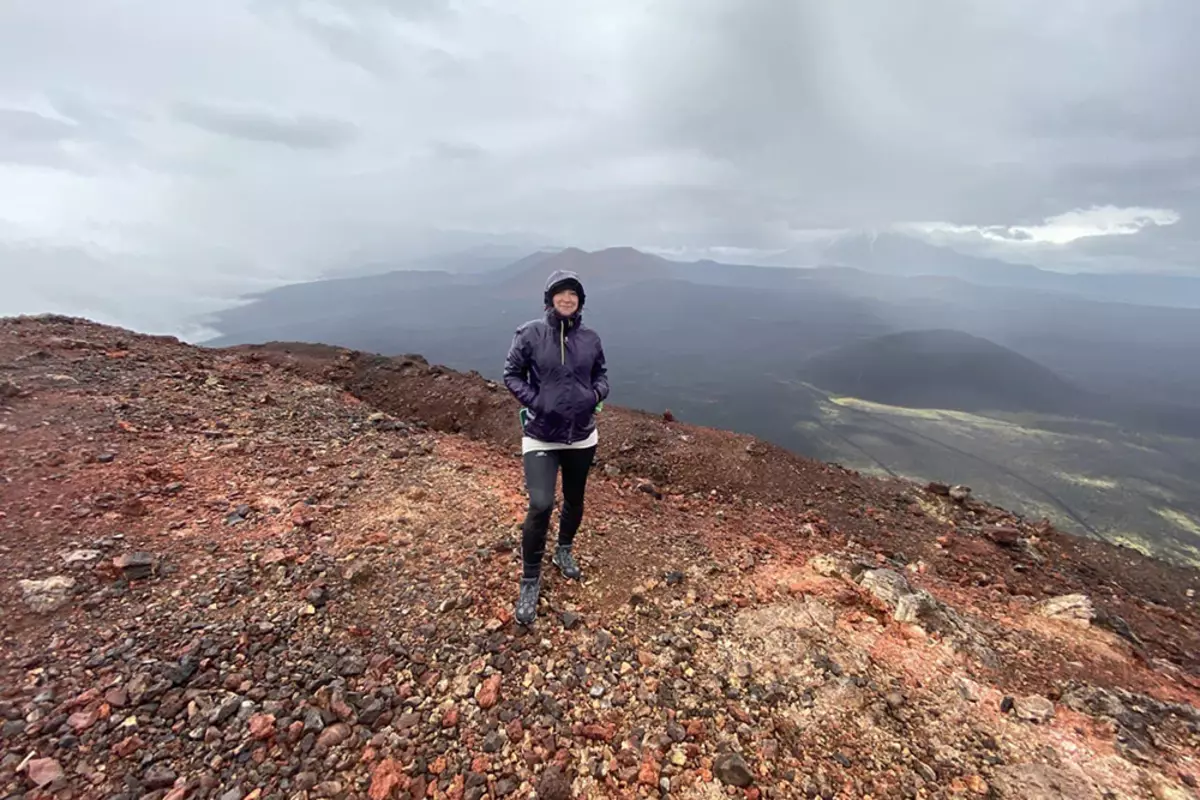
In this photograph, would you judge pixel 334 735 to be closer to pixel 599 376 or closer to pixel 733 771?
pixel 733 771

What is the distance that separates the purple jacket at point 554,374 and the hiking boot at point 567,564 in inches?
62.9

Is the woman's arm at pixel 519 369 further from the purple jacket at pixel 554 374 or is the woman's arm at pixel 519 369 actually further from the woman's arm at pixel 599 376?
the woman's arm at pixel 599 376

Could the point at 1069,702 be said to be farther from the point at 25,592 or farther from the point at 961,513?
the point at 25,592

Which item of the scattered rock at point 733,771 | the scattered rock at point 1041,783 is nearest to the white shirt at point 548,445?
the scattered rock at point 733,771

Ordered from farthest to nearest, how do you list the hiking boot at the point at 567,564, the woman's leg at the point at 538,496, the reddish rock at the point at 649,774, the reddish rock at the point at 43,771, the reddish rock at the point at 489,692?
the hiking boot at the point at 567,564 < the woman's leg at the point at 538,496 < the reddish rock at the point at 489,692 < the reddish rock at the point at 649,774 < the reddish rock at the point at 43,771

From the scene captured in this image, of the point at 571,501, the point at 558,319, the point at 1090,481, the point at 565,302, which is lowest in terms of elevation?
the point at 1090,481

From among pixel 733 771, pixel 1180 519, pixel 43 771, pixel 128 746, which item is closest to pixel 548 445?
pixel 733 771

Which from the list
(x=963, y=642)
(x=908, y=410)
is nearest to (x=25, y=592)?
(x=963, y=642)

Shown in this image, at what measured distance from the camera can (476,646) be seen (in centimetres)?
486

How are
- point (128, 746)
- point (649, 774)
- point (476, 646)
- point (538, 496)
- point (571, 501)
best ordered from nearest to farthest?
point (128, 746) → point (649, 774) → point (476, 646) → point (538, 496) → point (571, 501)

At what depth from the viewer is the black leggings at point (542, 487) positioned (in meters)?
4.99

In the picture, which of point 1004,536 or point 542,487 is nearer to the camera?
point 542,487

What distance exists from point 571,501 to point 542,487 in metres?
0.71

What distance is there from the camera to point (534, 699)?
4402 millimetres
